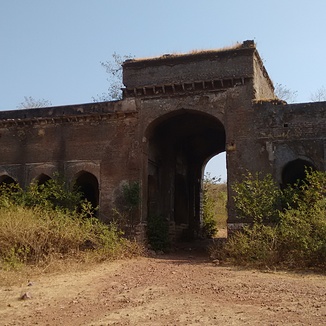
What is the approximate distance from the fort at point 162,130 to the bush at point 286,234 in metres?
1.02

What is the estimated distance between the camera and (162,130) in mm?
16953

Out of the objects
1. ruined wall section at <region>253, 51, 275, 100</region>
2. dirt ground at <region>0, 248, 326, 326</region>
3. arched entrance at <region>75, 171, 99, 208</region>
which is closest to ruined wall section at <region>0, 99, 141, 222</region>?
arched entrance at <region>75, 171, 99, 208</region>

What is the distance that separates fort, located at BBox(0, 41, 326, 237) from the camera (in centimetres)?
1380

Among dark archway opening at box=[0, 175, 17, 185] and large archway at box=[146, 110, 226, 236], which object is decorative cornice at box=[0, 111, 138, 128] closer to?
large archway at box=[146, 110, 226, 236]

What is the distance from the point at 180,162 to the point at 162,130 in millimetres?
2597

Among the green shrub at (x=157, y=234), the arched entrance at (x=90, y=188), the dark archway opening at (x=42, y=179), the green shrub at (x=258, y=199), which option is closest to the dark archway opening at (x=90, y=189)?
the arched entrance at (x=90, y=188)

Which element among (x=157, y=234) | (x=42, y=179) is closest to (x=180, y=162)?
(x=157, y=234)

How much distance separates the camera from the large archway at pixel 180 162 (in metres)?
16.6

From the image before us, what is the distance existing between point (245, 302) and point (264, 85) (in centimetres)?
1113

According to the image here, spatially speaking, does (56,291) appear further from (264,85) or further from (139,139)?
(264,85)

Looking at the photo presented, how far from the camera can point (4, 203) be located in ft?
43.2

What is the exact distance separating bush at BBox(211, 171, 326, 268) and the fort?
1.02 metres

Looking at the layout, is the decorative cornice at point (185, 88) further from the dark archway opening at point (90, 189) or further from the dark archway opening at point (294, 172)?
the dark archway opening at point (90, 189)

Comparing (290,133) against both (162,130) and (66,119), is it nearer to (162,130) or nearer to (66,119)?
(162,130)
